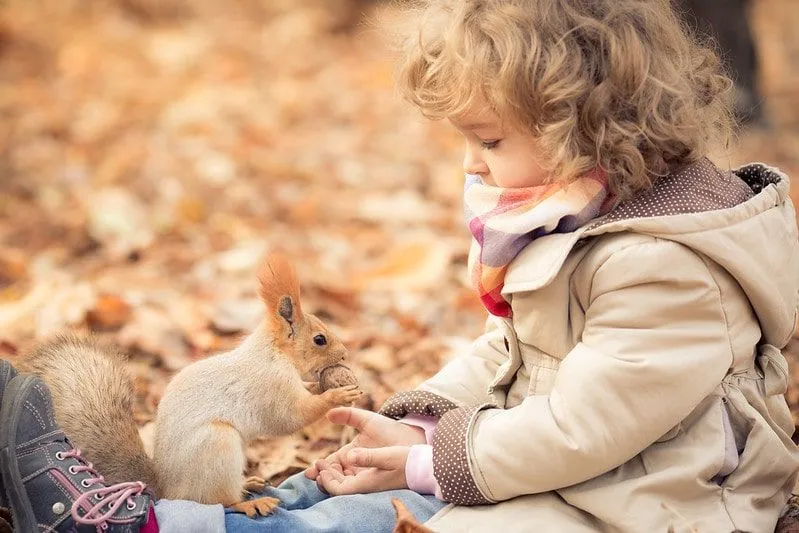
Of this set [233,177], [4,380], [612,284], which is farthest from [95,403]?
[233,177]

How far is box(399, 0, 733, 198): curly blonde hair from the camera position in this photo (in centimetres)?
180

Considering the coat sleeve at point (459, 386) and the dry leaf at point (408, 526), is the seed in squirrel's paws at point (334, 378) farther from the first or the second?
the dry leaf at point (408, 526)

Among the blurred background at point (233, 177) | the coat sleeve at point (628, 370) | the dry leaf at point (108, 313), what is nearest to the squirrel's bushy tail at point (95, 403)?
the blurred background at point (233, 177)

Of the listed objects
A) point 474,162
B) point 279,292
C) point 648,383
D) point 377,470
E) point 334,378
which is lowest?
point 377,470

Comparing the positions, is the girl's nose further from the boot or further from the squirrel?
the boot

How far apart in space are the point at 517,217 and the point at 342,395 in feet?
1.73

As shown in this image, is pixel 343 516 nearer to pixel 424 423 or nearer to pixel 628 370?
pixel 424 423

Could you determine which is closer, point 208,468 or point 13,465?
point 13,465

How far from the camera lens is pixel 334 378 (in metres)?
2.16

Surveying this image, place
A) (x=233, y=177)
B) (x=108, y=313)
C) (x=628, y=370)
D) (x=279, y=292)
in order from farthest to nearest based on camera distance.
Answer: (x=233, y=177), (x=108, y=313), (x=279, y=292), (x=628, y=370)

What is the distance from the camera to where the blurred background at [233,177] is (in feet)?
10.7

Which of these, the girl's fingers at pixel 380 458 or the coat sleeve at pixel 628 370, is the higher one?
the coat sleeve at pixel 628 370

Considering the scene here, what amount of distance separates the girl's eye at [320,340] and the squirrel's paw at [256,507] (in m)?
0.37

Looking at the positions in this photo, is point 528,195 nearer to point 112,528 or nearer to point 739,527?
point 739,527
